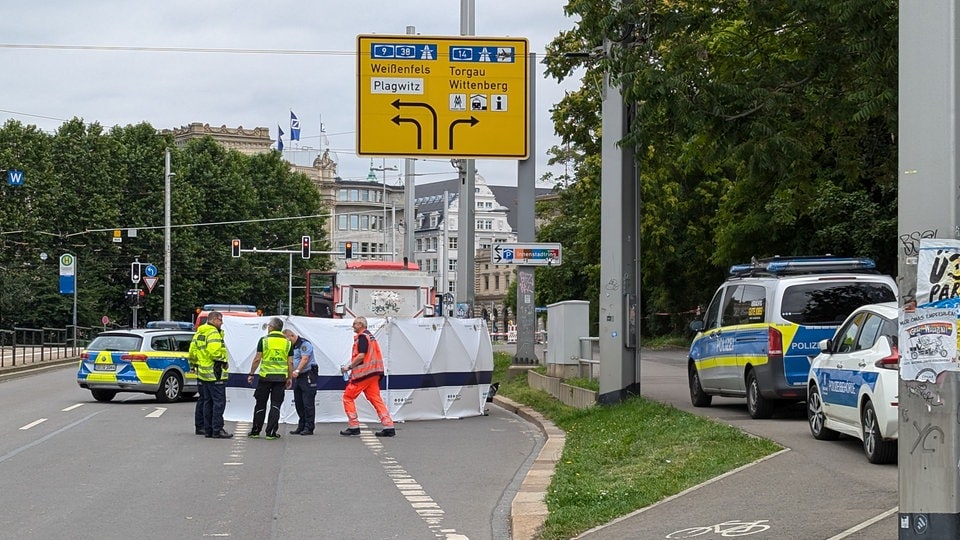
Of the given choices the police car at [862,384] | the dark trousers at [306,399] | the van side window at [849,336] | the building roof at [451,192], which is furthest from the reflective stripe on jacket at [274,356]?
the building roof at [451,192]

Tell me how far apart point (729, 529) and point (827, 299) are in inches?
326

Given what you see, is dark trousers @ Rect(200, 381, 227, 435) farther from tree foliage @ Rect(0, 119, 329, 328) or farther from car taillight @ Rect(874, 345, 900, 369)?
tree foliage @ Rect(0, 119, 329, 328)

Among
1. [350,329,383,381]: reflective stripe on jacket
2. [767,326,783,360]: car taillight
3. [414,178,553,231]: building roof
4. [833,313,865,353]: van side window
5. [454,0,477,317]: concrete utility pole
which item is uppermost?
[414,178,553,231]: building roof

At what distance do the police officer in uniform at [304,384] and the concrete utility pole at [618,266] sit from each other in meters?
4.41

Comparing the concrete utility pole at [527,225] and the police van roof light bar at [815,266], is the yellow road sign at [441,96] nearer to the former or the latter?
the concrete utility pole at [527,225]

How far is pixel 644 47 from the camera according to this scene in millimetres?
17328

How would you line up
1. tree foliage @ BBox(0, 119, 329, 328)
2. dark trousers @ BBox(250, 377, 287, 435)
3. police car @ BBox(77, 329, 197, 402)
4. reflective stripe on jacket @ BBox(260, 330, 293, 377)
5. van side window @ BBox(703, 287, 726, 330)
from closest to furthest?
dark trousers @ BBox(250, 377, 287, 435)
reflective stripe on jacket @ BBox(260, 330, 293, 377)
van side window @ BBox(703, 287, 726, 330)
police car @ BBox(77, 329, 197, 402)
tree foliage @ BBox(0, 119, 329, 328)

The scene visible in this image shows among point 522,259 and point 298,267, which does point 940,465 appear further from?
point 298,267

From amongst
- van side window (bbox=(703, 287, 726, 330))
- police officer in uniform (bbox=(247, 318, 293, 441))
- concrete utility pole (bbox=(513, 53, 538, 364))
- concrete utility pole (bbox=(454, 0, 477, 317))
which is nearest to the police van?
van side window (bbox=(703, 287, 726, 330))

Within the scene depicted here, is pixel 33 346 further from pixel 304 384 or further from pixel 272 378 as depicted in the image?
pixel 272 378

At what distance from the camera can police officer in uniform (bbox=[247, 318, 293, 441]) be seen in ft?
62.4

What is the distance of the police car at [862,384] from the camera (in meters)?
11.9

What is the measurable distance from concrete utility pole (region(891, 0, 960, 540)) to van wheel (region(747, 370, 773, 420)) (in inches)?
414

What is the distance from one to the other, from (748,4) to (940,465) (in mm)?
11484
